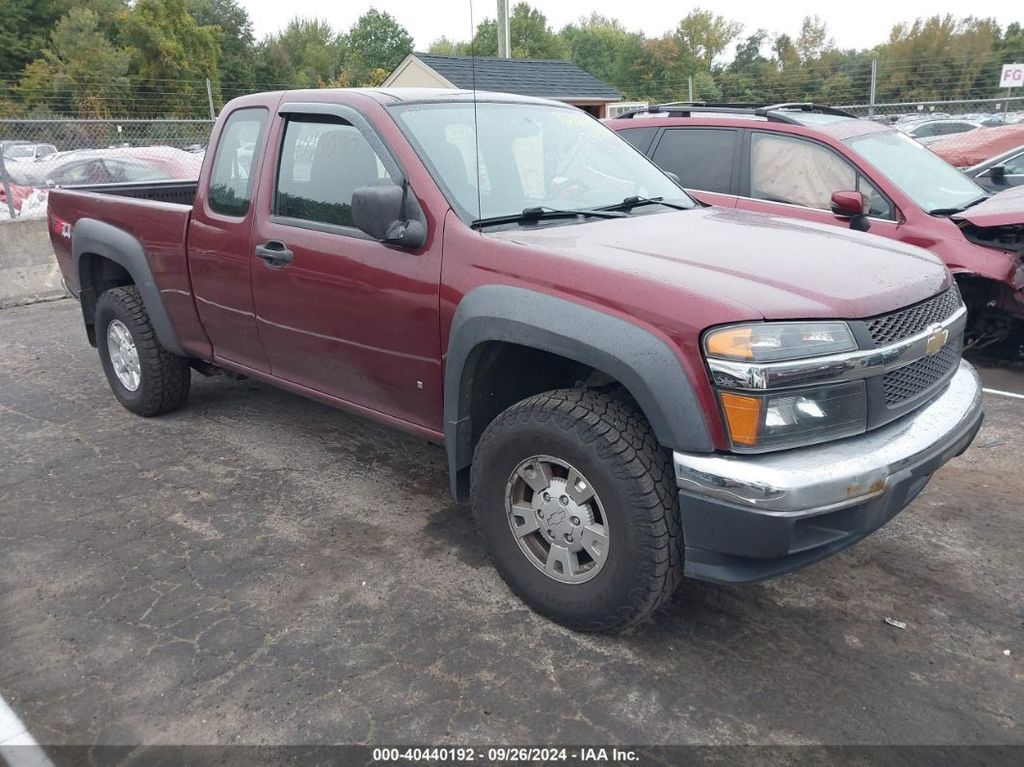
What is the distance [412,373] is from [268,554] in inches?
41.0

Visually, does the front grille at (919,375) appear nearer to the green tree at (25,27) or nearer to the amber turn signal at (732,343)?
the amber turn signal at (732,343)

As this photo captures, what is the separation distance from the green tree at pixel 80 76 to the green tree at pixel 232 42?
10.8 ft

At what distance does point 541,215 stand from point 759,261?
0.95m

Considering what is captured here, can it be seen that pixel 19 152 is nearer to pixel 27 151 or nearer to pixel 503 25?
pixel 27 151

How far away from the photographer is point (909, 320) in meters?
2.92

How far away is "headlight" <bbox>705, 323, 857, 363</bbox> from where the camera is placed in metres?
2.57

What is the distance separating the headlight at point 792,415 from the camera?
2.57 meters

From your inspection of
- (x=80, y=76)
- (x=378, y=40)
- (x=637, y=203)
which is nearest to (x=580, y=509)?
(x=637, y=203)

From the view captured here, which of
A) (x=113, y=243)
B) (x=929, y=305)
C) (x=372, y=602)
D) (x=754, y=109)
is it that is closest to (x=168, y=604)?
(x=372, y=602)

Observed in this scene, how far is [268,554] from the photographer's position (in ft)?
12.3

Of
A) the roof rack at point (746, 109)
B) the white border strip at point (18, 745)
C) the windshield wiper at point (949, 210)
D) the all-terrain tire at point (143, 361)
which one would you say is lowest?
the white border strip at point (18, 745)

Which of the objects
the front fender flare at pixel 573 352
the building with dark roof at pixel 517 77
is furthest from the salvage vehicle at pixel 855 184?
the building with dark roof at pixel 517 77

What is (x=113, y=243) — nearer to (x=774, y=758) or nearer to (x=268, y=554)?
(x=268, y=554)

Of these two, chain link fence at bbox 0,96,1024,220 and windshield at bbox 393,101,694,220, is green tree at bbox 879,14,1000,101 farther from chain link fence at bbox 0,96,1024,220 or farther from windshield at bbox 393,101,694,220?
windshield at bbox 393,101,694,220
